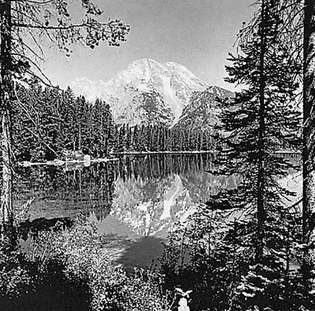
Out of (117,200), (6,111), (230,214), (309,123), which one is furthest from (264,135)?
(117,200)

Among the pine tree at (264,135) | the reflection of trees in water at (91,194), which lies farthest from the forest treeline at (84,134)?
the pine tree at (264,135)

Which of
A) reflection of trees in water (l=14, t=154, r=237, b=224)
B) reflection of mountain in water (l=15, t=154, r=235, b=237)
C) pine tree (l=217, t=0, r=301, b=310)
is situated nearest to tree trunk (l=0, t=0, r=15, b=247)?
pine tree (l=217, t=0, r=301, b=310)

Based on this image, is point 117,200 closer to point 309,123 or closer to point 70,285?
point 70,285

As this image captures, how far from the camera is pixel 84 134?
8244 centimetres

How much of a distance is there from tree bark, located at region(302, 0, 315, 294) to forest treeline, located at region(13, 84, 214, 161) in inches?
187

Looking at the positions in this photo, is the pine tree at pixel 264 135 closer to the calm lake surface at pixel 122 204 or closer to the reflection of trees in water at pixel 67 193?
the calm lake surface at pixel 122 204

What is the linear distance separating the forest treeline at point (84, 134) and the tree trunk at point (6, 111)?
0.29 metres

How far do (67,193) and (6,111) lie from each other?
97.3 feet

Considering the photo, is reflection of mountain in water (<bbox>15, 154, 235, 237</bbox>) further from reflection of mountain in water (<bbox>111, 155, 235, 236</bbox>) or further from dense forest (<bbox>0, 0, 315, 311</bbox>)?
dense forest (<bbox>0, 0, 315, 311</bbox>)

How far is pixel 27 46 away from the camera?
255 inches

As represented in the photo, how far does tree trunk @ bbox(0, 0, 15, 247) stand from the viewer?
601 centimetres

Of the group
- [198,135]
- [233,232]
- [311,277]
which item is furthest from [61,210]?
[198,135]

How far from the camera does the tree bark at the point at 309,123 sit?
5.25m

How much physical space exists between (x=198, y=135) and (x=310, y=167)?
159077mm
